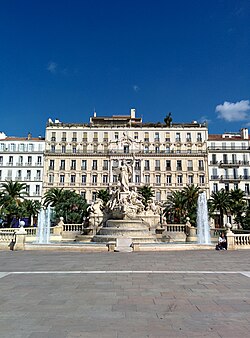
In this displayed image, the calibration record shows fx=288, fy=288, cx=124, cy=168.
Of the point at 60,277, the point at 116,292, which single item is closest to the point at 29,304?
the point at 116,292

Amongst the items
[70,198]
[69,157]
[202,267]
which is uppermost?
[69,157]

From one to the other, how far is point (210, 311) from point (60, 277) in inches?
209

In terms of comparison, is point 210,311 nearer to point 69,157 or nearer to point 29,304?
point 29,304

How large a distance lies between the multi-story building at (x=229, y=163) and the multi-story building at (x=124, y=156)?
1.64 meters

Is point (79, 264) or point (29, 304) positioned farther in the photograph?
point (79, 264)

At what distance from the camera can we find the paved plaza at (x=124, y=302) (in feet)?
16.3

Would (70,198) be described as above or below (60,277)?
above

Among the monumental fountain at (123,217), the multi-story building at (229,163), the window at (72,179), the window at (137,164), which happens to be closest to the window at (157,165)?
the window at (137,164)

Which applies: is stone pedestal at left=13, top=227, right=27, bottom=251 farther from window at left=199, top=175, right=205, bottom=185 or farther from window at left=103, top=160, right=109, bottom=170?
window at left=199, top=175, right=205, bottom=185

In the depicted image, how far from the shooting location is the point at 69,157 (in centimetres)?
6175

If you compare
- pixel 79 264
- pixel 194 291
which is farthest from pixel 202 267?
pixel 79 264

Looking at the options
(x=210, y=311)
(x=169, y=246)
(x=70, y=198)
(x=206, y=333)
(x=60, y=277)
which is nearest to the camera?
(x=206, y=333)

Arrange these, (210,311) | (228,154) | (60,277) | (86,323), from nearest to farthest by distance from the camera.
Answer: (86,323) < (210,311) < (60,277) < (228,154)

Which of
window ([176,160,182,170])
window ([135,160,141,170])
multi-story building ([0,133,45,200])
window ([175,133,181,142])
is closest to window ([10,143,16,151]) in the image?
multi-story building ([0,133,45,200])
